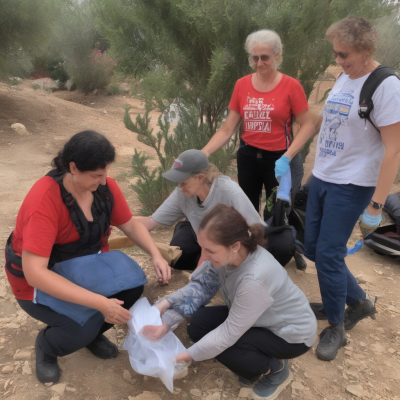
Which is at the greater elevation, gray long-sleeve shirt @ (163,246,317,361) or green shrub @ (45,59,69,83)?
green shrub @ (45,59,69,83)

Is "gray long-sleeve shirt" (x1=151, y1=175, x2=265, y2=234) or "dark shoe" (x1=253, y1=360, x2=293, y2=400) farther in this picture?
"gray long-sleeve shirt" (x1=151, y1=175, x2=265, y2=234)

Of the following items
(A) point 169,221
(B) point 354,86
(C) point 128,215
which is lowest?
(A) point 169,221

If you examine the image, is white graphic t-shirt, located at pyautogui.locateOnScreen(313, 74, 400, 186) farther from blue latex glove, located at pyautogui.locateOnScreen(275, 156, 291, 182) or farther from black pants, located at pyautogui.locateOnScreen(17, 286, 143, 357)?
black pants, located at pyautogui.locateOnScreen(17, 286, 143, 357)

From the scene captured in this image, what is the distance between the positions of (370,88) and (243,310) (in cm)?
123

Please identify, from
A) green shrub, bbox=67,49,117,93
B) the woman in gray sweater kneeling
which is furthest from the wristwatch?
green shrub, bbox=67,49,117,93

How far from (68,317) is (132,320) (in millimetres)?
301

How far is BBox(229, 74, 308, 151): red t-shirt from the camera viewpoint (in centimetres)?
265

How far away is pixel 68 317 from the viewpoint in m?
1.83

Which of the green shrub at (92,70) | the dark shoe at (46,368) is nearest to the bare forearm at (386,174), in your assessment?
the dark shoe at (46,368)

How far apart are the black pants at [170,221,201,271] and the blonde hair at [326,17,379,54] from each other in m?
1.52

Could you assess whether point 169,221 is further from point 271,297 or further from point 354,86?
point 354,86

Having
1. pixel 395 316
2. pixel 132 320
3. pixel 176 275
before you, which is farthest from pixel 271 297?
pixel 395 316

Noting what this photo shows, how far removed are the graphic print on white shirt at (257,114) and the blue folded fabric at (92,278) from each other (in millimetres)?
1383

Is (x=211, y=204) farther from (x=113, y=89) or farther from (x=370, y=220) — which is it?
(x=113, y=89)
